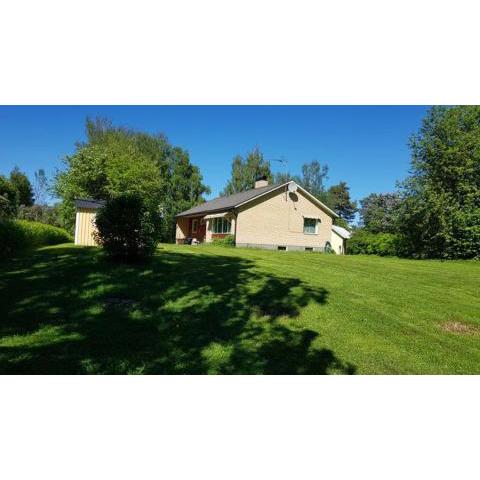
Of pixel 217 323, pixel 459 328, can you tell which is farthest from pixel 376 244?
pixel 217 323

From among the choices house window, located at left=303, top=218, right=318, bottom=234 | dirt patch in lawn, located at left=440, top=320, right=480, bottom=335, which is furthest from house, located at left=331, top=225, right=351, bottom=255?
dirt patch in lawn, located at left=440, top=320, right=480, bottom=335

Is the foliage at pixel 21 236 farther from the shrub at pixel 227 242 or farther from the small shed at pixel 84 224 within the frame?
the shrub at pixel 227 242

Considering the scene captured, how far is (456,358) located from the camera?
5523mm

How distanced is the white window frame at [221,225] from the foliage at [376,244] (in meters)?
11.3

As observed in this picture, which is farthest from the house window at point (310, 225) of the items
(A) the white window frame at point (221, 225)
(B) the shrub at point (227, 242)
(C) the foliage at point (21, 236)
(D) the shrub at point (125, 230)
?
(D) the shrub at point (125, 230)

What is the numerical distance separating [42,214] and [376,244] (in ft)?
98.0

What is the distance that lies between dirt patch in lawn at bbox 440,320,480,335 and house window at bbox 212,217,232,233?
22.2m

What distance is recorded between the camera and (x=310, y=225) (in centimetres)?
3041

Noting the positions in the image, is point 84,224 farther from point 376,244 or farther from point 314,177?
point 314,177

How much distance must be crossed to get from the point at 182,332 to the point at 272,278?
13.6 feet

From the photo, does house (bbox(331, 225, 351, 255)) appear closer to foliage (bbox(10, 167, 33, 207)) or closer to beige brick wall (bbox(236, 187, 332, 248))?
beige brick wall (bbox(236, 187, 332, 248))
